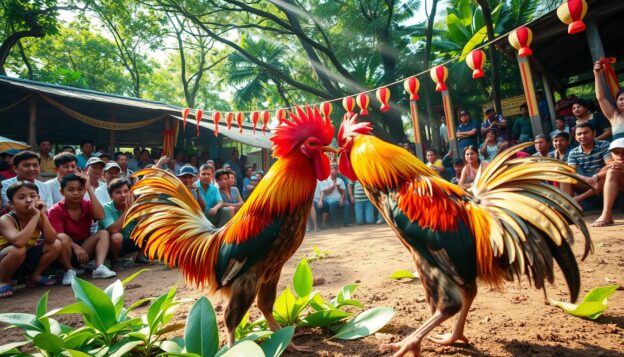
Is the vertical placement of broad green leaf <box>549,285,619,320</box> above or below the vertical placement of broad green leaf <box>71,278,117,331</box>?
below

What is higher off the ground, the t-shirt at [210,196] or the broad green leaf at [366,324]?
the t-shirt at [210,196]

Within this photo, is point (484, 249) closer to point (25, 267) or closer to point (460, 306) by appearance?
point (460, 306)

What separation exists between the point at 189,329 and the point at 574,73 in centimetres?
1343

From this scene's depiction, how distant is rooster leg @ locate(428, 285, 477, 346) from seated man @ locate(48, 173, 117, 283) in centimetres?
399

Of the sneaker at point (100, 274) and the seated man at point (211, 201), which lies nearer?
the sneaker at point (100, 274)

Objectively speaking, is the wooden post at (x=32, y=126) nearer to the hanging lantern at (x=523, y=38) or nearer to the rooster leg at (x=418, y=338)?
the rooster leg at (x=418, y=338)

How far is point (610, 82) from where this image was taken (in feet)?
18.0

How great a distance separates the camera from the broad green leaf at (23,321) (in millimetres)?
1776

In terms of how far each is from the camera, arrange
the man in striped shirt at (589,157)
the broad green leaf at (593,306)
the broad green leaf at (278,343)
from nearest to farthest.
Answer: the broad green leaf at (278,343) < the broad green leaf at (593,306) < the man in striped shirt at (589,157)

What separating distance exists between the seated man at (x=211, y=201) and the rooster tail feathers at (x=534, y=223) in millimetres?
4413

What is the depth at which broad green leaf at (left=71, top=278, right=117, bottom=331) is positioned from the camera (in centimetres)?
185

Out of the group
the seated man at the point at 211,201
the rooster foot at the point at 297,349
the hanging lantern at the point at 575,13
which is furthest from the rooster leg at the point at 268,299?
the hanging lantern at the point at 575,13

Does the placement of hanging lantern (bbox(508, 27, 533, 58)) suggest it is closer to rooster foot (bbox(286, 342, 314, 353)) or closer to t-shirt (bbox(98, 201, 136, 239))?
rooster foot (bbox(286, 342, 314, 353))

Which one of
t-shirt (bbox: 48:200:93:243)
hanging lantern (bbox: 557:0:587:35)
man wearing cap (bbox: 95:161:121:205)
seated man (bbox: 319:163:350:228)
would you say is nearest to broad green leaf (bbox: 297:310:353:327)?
t-shirt (bbox: 48:200:93:243)
